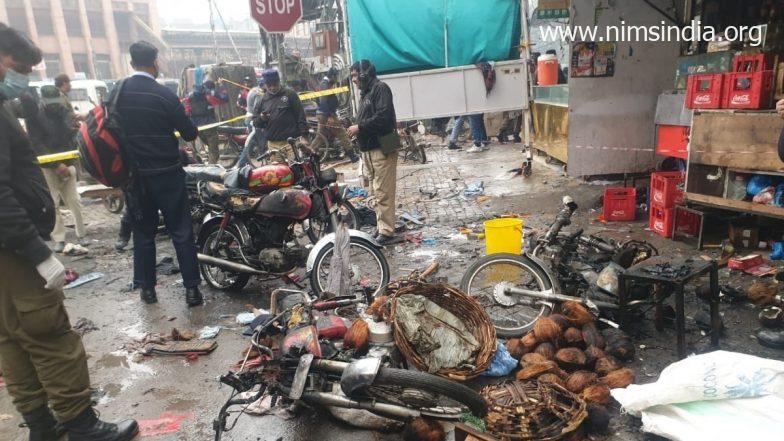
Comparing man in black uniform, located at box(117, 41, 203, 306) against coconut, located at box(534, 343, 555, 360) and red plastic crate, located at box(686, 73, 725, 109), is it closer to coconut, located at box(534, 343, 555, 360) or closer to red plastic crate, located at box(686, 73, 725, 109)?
coconut, located at box(534, 343, 555, 360)

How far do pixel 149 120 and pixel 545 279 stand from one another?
12.7ft

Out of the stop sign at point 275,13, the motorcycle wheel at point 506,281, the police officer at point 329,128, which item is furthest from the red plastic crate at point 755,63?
the police officer at point 329,128

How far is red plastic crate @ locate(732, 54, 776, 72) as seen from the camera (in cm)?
475

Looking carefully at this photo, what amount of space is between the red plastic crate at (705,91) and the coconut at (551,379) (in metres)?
3.89

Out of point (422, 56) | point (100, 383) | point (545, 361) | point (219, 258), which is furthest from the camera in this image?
point (422, 56)

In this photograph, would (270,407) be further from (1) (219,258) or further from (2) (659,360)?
(2) (659,360)

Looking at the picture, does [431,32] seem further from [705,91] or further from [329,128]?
[329,128]

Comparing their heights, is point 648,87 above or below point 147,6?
below

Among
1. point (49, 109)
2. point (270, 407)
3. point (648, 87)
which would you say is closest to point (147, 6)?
point (49, 109)

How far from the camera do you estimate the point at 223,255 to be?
17.2 feet

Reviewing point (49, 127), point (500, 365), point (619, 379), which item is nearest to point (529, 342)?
point (500, 365)

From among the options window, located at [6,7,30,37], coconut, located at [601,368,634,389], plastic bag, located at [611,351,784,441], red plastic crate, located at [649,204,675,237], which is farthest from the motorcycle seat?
window, located at [6,7,30,37]

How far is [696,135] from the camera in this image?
5.44 meters

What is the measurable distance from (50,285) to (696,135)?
6.14 m
